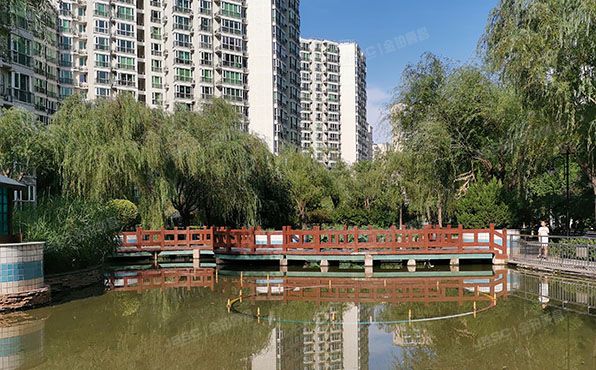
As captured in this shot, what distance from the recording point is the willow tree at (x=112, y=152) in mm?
21094

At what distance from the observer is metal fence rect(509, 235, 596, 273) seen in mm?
16719

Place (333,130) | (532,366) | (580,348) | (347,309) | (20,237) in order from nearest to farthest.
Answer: (532,366) → (580,348) → (347,309) → (20,237) → (333,130)

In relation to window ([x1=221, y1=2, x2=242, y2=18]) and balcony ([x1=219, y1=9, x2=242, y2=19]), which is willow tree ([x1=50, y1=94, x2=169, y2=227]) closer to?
balcony ([x1=219, y1=9, x2=242, y2=19])

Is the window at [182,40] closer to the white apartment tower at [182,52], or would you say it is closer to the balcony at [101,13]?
the white apartment tower at [182,52]

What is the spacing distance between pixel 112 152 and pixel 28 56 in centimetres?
1581

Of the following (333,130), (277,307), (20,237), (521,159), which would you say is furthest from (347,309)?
(333,130)

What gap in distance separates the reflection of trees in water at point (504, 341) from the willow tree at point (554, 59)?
587 cm

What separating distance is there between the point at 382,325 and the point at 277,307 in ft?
10.0

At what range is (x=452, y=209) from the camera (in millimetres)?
27328

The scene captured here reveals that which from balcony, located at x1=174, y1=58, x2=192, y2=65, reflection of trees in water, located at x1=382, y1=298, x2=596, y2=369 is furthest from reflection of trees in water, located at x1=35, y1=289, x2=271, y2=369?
balcony, located at x1=174, y1=58, x2=192, y2=65

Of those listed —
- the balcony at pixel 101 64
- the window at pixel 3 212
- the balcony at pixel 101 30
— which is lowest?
the window at pixel 3 212

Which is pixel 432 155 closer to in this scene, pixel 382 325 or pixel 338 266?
pixel 338 266

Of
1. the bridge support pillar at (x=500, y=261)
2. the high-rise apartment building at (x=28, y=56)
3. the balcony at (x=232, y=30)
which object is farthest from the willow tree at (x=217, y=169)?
the balcony at (x=232, y=30)

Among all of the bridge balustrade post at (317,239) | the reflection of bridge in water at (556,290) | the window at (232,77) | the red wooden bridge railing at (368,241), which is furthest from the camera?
the window at (232,77)
